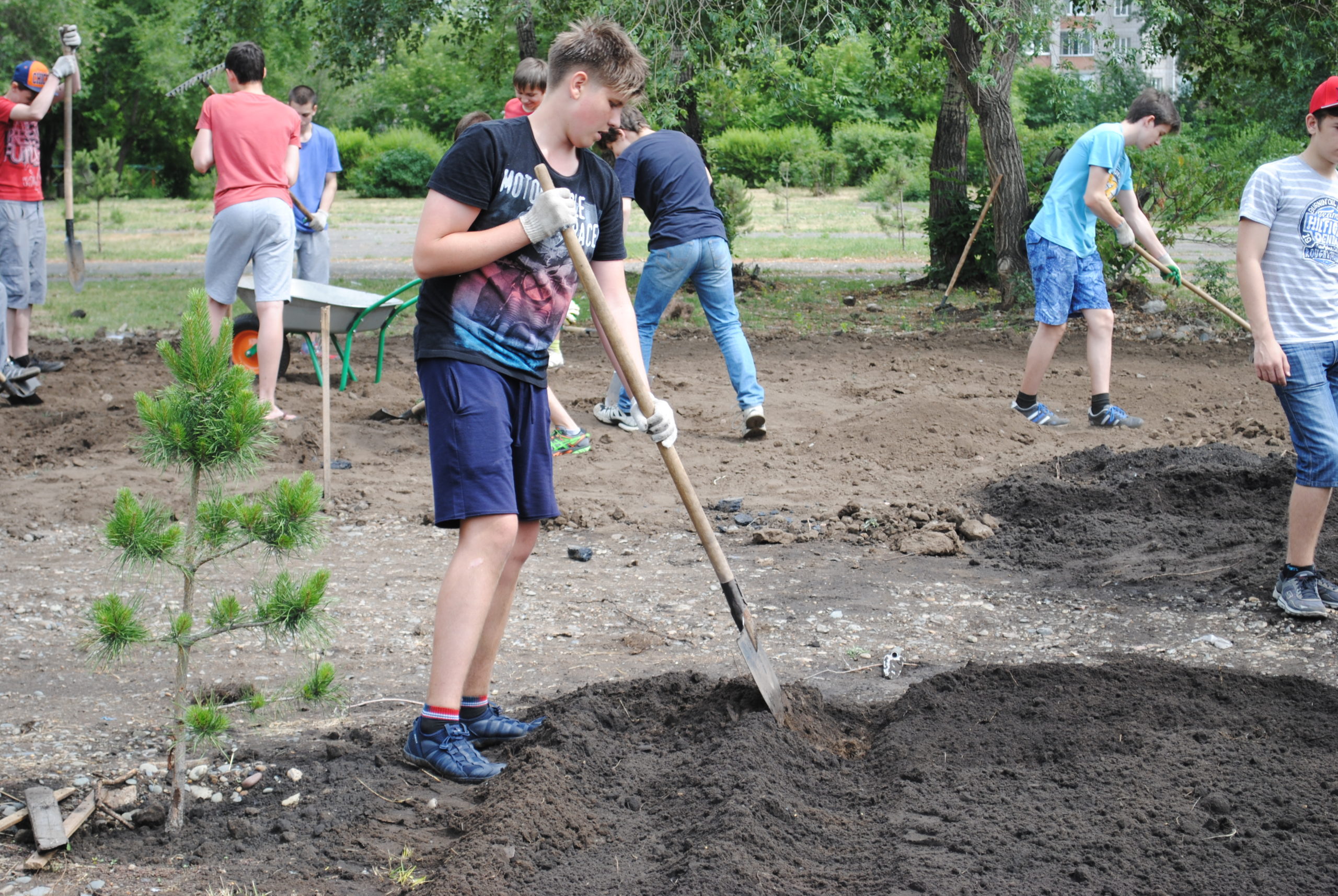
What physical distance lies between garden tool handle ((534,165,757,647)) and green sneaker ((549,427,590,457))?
133 inches

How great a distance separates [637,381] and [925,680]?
1.35m

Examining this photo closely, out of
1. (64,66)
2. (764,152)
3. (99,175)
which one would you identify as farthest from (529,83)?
(764,152)

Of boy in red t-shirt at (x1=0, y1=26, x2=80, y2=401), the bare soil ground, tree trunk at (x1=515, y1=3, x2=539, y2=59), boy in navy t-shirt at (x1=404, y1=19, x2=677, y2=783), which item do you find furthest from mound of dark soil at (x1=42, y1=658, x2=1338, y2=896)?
tree trunk at (x1=515, y1=3, x2=539, y2=59)

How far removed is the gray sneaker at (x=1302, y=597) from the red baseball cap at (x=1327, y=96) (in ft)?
5.52

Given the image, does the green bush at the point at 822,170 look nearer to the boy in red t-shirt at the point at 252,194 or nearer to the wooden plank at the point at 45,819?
the boy in red t-shirt at the point at 252,194

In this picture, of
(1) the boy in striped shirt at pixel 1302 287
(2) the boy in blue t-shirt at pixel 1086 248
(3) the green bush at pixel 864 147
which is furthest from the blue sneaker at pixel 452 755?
(3) the green bush at pixel 864 147

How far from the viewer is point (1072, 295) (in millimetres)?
7293

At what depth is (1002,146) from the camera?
11.6 meters

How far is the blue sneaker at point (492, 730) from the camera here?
3.26 meters

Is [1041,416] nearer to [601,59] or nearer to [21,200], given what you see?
[601,59]

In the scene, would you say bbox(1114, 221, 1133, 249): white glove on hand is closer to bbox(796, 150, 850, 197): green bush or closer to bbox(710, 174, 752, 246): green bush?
bbox(710, 174, 752, 246): green bush

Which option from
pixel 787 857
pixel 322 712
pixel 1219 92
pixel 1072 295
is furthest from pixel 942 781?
pixel 1219 92

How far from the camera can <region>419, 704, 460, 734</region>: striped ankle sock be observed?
9.91ft

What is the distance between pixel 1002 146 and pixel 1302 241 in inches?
308
